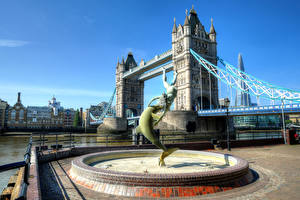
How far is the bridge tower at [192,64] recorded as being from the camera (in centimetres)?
4266

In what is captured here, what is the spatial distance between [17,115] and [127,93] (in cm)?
5010

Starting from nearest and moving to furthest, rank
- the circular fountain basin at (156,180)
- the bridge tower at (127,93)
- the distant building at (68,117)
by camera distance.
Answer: the circular fountain basin at (156,180)
the bridge tower at (127,93)
the distant building at (68,117)

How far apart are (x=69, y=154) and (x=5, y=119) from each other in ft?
299

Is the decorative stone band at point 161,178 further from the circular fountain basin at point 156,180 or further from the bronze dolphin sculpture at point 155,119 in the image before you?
the bronze dolphin sculpture at point 155,119

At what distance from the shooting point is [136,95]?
75875 millimetres

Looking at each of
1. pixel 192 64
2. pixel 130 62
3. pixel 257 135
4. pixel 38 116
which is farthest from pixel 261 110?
pixel 38 116

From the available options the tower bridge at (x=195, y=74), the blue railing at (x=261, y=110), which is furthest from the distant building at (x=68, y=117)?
the blue railing at (x=261, y=110)

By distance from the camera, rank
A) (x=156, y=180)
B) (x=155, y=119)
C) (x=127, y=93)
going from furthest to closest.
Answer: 1. (x=127, y=93)
2. (x=155, y=119)
3. (x=156, y=180)

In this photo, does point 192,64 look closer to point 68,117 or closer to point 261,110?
point 261,110

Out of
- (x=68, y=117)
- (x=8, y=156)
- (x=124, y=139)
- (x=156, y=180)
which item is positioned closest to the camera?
(x=156, y=180)

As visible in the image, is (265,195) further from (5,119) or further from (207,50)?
(5,119)

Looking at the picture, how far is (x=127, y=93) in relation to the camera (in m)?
73.9

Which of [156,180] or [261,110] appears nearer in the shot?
[156,180]

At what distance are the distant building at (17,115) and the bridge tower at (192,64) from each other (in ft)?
243
